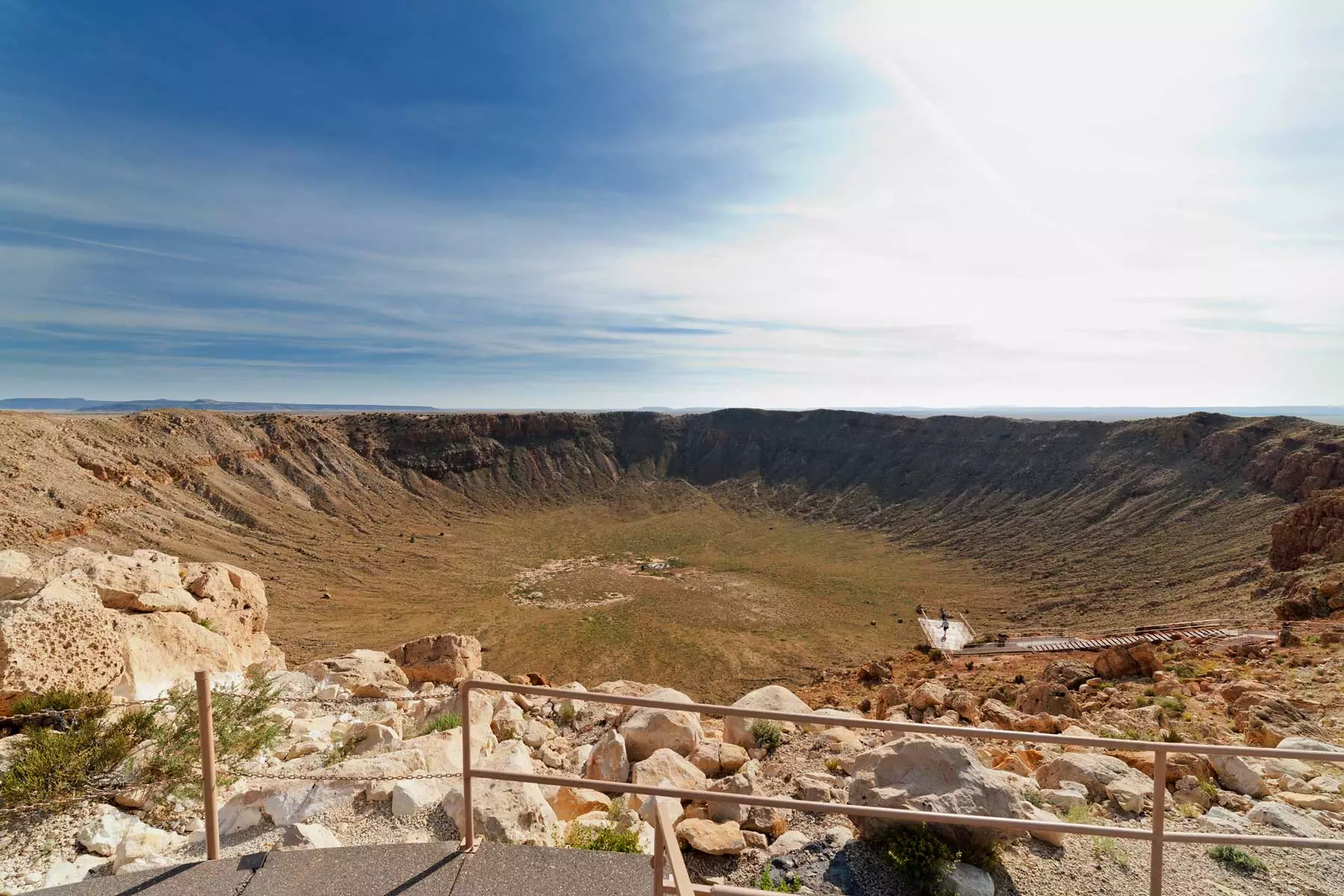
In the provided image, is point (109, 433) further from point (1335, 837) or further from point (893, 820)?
point (1335, 837)

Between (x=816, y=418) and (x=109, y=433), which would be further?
(x=816, y=418)

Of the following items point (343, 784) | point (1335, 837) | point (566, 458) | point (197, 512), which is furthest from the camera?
point (566, 458)

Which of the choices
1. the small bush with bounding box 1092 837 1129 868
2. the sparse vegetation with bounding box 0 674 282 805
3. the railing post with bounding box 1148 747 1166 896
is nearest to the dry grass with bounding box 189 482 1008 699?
the small bush with bounding box 1092 837 1129 868

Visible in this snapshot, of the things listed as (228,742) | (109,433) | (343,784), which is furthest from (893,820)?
(109,433)

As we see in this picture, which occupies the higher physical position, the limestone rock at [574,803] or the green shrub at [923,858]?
the green shrub at [923,858]

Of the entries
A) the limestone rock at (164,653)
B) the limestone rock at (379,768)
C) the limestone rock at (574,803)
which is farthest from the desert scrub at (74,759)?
the limestone rock at (574,803)

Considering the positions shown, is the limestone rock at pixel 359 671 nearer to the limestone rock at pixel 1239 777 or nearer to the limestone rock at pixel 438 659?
the limestone rock at pixel 438 659
